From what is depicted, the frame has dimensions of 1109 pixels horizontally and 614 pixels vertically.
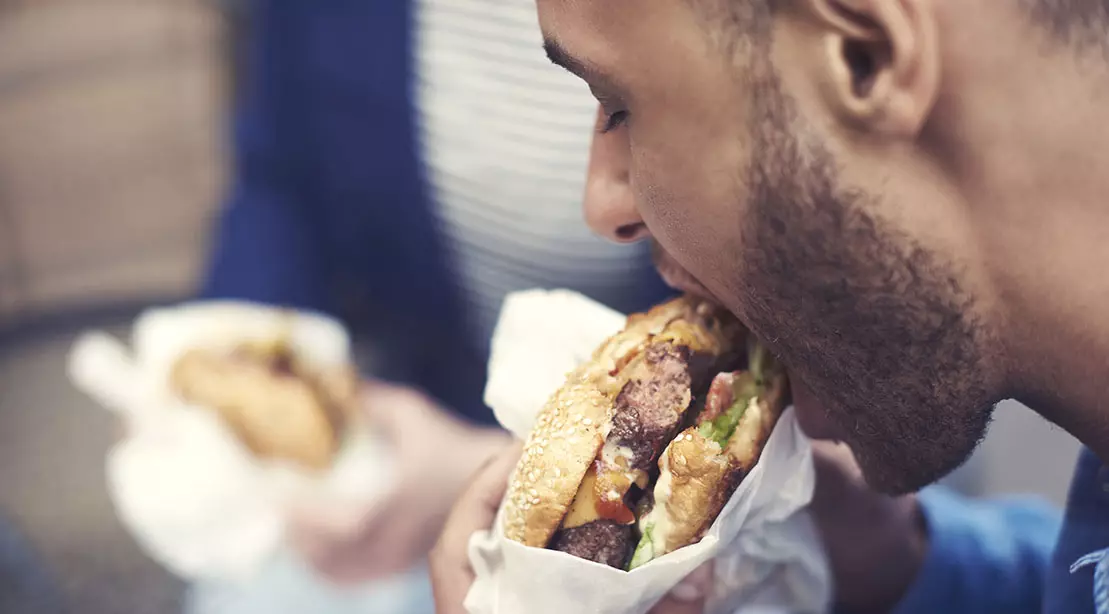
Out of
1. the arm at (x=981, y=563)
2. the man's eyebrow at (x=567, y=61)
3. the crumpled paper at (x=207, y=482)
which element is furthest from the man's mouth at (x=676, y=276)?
the crumpled paper at (x=207, y=482)

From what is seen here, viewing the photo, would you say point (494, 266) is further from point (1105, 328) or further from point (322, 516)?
point (1105, 328)

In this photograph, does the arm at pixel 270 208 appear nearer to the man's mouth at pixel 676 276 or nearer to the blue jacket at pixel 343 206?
the blue jacket at pixel 343 206

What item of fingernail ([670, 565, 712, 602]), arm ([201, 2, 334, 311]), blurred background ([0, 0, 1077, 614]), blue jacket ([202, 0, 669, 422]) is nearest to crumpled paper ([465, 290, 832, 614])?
fingernail ([670, 565, 712, 602])

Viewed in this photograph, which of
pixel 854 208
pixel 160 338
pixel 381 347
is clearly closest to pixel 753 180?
pixel 854 208

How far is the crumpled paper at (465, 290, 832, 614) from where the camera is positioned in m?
0.51

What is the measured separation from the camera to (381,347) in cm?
132

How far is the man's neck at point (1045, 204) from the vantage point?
1.30ft

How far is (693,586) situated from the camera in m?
0.54

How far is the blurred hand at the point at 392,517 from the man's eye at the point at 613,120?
0.44 meters

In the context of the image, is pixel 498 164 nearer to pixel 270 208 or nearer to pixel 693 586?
pixel 270 208

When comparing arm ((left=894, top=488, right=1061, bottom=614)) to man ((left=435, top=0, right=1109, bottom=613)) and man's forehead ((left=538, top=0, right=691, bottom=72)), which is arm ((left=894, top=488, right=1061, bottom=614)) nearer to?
man ((left=435, top=0, right=1109, bottom=613))

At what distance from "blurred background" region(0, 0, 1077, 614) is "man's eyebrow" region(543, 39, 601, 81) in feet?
4.94

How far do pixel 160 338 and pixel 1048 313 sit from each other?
0.88 metres

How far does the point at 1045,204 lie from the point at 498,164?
70 cm
